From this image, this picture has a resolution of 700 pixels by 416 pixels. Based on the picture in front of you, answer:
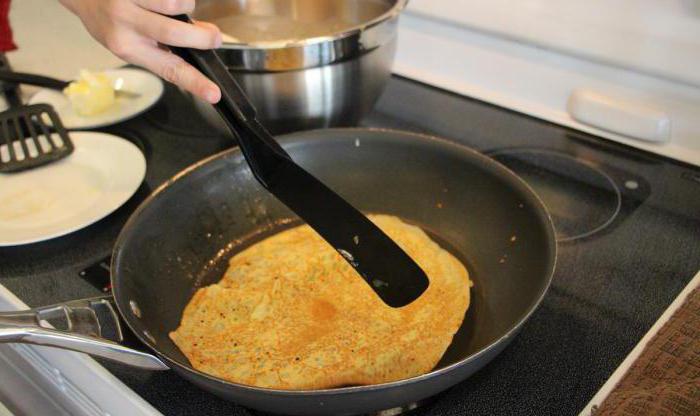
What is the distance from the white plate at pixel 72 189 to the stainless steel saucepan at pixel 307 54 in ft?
0.53

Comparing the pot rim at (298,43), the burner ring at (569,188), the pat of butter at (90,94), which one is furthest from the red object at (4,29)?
the burner ring at (569,188)

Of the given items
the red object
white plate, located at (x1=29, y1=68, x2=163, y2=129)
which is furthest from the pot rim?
the red object

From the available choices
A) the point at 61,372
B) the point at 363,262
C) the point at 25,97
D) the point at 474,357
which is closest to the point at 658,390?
the point at 474,357

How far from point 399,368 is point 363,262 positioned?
113mm

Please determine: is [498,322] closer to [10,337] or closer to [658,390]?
[658,390]

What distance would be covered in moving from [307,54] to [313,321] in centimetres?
33

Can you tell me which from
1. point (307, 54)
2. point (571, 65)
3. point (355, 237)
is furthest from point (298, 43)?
point (571, 65)

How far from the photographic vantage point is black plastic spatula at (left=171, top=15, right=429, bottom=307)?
1.82 ft

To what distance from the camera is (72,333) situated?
475mm

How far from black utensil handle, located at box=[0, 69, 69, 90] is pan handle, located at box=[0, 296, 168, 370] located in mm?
639

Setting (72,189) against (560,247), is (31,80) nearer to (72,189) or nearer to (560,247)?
(72,189)

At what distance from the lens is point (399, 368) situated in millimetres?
581

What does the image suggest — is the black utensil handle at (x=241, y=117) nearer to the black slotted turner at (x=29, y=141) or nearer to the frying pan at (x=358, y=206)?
the frying pan at (x=358, y=206)

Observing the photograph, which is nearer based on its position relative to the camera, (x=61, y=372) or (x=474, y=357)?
(x=474, y=357)
